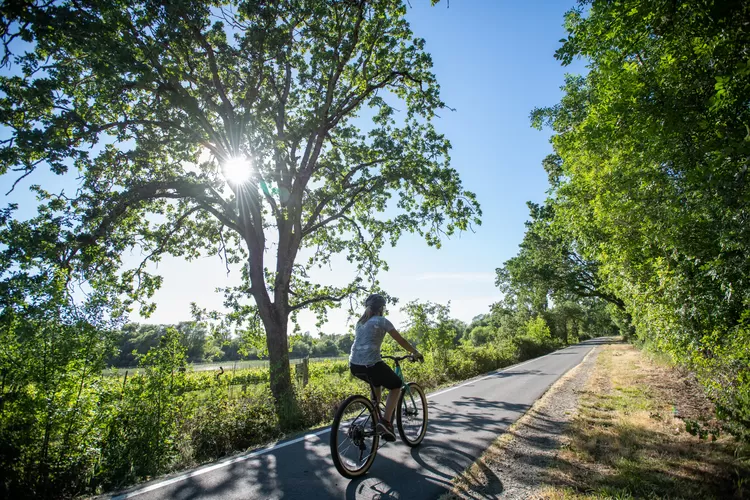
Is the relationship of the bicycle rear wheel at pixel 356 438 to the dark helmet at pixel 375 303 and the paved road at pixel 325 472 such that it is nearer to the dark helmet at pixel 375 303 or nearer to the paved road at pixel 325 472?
the paved road at pixel 325 472

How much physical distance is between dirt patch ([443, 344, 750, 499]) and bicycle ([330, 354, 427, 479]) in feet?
3.46

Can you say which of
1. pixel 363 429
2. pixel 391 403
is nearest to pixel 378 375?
pixel 391 403

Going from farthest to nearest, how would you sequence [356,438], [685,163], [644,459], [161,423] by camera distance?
[161,423] < [685,163] < [356,438] < [644,459]

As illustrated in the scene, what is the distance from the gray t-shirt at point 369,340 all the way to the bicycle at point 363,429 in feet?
0.65

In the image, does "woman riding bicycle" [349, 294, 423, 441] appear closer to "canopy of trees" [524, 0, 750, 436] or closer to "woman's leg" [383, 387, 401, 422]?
"woman's leg" [383, 387, 401, 422]

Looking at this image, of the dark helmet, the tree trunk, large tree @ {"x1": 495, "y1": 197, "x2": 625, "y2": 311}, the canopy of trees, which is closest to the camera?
the canopy of trees

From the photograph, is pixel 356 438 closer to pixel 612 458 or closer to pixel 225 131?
pixel 612 458

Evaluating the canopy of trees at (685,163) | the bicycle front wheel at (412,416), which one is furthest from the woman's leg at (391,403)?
the canopy of trees at (685,163)

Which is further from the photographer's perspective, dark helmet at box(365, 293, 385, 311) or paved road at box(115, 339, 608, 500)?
dark helmet at box(365, 293, 385, 311)

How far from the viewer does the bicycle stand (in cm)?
378

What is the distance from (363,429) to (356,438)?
5.1 inches

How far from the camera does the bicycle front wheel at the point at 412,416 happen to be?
16.2 ft

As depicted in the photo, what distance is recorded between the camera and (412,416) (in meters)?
5.06

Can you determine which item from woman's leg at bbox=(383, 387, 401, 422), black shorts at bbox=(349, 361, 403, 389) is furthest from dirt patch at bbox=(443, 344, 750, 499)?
black shorts at bbox=(349, 361, 403, 389)
